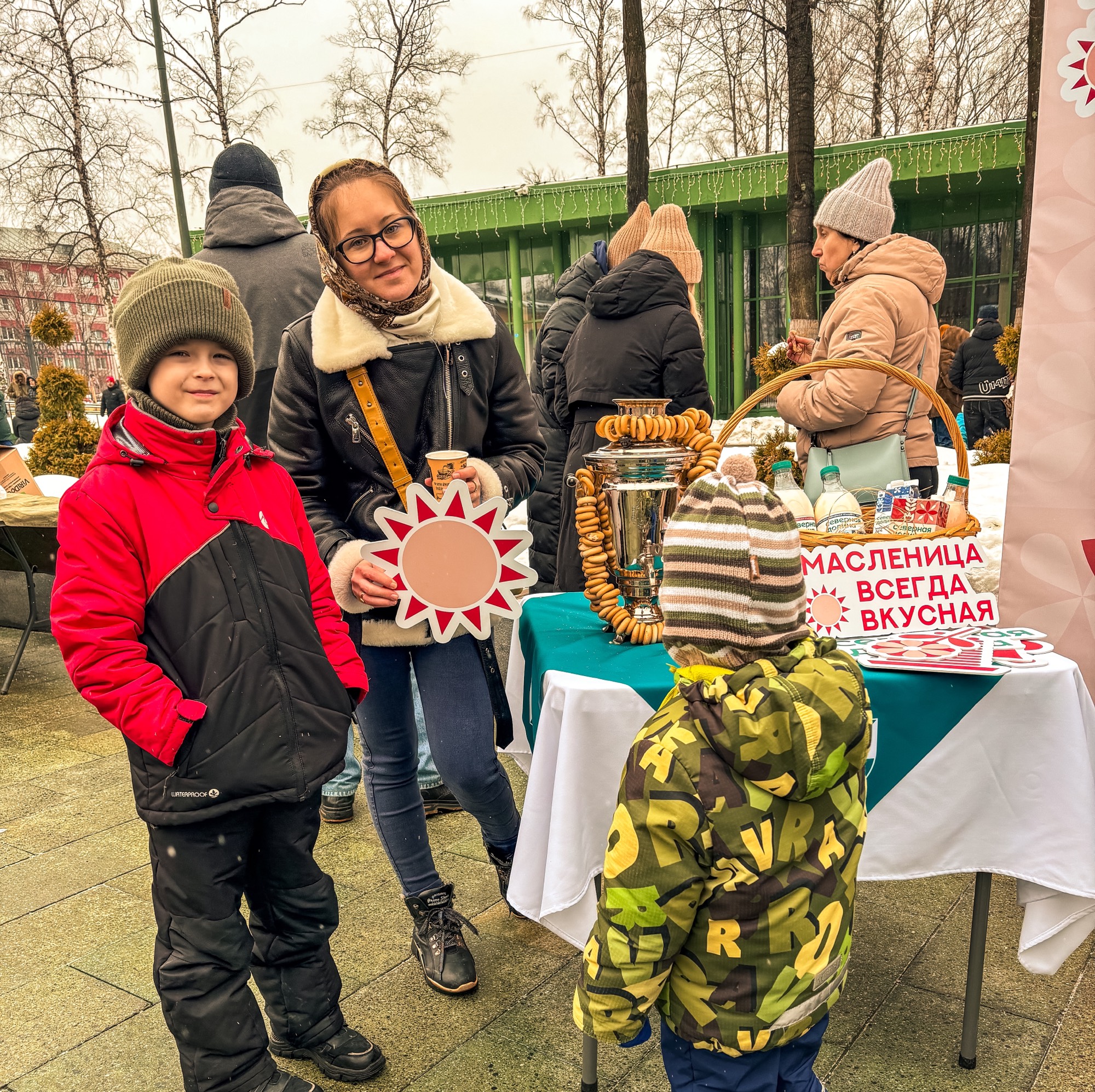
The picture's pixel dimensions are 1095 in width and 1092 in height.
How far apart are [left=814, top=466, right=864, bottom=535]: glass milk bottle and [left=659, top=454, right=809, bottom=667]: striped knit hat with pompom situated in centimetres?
82

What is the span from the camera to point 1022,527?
275cm

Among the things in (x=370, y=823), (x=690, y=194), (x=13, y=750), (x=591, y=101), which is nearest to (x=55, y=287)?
(x=591, y=101)

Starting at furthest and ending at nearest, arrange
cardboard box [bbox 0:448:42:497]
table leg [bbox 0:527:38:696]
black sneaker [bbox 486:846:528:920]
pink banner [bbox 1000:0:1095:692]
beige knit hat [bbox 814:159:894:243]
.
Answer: cardboard box [bbox 0:448:42:497] < table leg [bbox 0:527:38:696] < beige knit hat [bbox 814:159:894:243] < black sneaker [bbox 486:846:528:920] < pink banner [bbox 1000:0:1095:692]

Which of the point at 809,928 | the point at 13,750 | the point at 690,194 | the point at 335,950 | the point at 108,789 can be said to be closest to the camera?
the point at 809,928

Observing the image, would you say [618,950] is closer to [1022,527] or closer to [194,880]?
[194,880]

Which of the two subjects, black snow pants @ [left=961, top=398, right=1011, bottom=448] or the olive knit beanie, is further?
black snow pants @ [left=961, top=398, right=1011, bottom=448]

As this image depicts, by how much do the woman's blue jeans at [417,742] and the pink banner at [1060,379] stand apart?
164cm

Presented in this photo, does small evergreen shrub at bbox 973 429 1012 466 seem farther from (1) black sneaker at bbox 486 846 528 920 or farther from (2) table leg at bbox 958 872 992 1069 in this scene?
(1) black sneaker at bbox 486 846 528 920

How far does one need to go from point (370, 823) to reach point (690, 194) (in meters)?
16.4

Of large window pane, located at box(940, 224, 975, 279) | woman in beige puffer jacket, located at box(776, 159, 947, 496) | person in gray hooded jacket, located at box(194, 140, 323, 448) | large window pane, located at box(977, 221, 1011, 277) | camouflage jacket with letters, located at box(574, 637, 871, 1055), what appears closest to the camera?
camouflage jacket with letters, located at box(574, 637, 871, 1055)

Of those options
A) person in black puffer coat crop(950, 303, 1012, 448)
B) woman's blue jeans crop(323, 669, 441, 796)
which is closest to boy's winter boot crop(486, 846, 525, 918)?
woman's blue jeans crop(323, 669, 441, 796)

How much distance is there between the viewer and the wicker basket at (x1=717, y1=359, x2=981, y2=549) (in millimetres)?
2145

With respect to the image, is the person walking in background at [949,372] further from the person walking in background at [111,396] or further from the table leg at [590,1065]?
the person walking in background at [111,396]

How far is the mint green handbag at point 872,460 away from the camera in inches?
132
